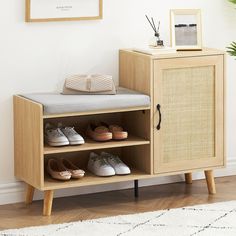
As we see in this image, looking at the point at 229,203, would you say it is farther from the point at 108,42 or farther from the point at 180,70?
the point at 108,42

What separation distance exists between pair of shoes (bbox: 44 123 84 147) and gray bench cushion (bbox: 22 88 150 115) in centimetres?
19

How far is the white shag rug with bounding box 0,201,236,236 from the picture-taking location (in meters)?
4.16

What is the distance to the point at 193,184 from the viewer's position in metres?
5.21

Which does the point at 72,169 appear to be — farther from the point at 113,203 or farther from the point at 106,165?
the point at 113,203

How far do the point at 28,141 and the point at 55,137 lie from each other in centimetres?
15

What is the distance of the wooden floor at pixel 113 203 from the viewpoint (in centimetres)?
446

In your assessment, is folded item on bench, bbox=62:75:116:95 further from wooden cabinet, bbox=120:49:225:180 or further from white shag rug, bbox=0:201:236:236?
white shag rug, bbox=0:201:236:236

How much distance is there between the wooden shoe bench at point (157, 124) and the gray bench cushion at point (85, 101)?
3 centimetres

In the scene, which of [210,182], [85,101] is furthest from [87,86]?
[210,182]

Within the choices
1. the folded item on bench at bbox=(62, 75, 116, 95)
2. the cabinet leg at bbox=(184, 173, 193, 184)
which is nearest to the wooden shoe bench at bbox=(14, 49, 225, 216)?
the folded item on bench at bbox=(62, 75, 116, 95)

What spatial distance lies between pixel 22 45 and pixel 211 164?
1.33 metres

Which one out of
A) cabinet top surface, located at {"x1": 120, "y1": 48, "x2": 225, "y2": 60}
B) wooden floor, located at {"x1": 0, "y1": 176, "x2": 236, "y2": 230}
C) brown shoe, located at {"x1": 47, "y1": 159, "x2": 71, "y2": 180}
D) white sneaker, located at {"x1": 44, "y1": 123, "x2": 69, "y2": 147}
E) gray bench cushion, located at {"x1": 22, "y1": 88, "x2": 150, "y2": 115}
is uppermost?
cabinet top surface, located at {"x1": 120, "y1": 48, "x2": 225, "y2": 60}

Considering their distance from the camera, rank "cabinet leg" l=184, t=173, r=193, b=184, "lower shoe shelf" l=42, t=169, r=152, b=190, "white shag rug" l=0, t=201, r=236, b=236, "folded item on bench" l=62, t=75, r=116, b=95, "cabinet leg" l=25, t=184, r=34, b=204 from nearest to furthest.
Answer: "white shag rug" l=0, t=201, r=236, b=236 < "lower shoe shelf" l=42, t=169, r=152, b=190 < "folded item on bench" l=62, t=75, r=116, b=95 < "cabinet leg" l=25, t=184, r=34, b=204 < "cabinet leg" l=184, t=173, r=193, b=184

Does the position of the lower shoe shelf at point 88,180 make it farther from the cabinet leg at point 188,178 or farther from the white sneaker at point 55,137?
the cabinet leg at point 188,178
